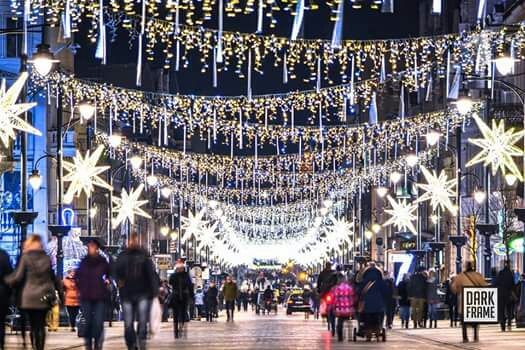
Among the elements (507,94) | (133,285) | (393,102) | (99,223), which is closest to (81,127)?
(99,223)

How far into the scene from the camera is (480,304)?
109 feet

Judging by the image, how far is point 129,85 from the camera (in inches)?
5261

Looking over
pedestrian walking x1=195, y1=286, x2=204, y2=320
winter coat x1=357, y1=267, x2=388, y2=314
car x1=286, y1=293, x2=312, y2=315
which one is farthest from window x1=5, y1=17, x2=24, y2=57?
winter coat x1=357, y1=267, x2=388, y2=314

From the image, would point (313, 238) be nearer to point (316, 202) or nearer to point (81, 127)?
point (316, 202)

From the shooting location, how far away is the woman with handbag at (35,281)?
73.7 ft

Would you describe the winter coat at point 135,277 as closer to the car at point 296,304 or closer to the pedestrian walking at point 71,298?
the pedestrian walking at point 71,298

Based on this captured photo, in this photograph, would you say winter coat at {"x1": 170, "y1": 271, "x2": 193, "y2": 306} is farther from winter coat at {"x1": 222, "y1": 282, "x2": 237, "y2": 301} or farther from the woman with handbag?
winter coat at {"x1": 222, "y1": 282, "x2": 237, "y2": 301}

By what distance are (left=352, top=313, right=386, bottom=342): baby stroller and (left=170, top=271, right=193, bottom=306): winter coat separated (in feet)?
15.2

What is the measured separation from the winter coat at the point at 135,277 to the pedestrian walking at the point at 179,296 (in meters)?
11.9

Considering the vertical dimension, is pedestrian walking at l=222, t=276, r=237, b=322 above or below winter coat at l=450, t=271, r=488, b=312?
below

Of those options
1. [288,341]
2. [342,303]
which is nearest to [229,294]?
[342,303]

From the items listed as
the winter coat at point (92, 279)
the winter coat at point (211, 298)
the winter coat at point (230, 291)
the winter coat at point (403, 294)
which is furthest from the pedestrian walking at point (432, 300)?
the winter coat at point (92, 279)

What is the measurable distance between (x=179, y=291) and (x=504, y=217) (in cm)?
2770

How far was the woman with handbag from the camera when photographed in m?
22.5
